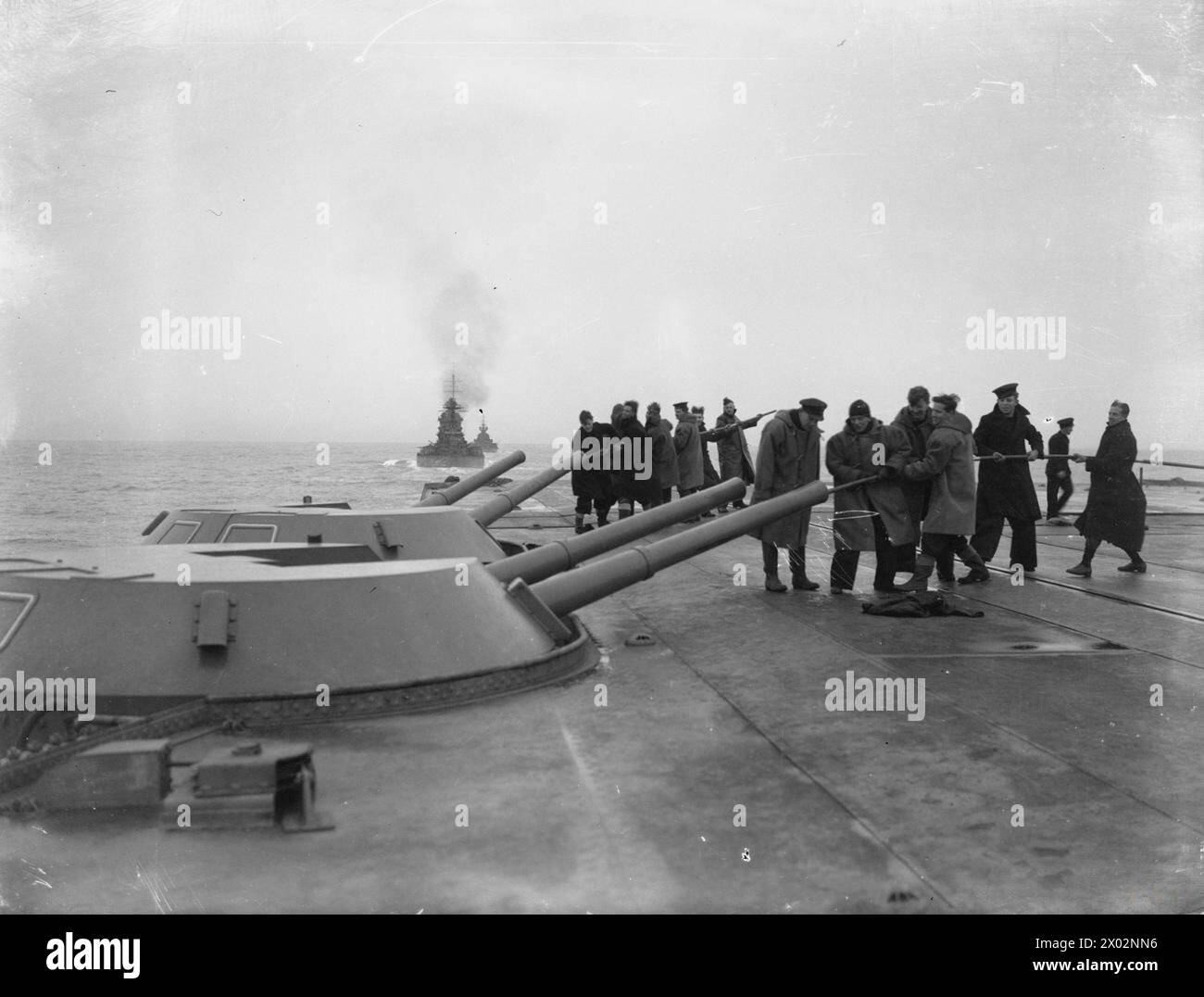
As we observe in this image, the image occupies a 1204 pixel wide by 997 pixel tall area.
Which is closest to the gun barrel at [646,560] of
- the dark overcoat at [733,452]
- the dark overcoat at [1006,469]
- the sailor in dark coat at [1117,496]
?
the dark overcoat at [1006,469]

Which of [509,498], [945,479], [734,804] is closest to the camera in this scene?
[734,804]

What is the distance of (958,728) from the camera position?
4.83 m

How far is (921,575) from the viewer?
845 centimetres

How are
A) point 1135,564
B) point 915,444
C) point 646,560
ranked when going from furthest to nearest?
1. point 1135,564
2. point 915,444
3. point 646,560

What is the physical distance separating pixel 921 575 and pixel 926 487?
0.80 metres

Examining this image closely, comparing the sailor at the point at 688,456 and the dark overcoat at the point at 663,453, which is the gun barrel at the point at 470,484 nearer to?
the dark overcoat at the point at 663,453

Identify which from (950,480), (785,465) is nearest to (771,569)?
(785,465)

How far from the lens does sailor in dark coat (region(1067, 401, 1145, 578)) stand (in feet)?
32.2

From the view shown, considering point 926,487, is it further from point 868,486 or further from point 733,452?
point 733,452

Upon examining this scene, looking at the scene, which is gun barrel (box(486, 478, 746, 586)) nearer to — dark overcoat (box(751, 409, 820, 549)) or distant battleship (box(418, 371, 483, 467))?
dark overcoat (box(751, 409, 820, 549))

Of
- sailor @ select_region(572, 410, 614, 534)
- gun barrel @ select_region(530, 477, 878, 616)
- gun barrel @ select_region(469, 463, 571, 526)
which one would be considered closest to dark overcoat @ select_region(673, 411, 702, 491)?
sailor @ select_region(572, 410, 614, 534)

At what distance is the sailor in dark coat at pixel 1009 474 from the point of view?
31.6 ft

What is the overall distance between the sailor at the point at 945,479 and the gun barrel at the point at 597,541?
148cm
